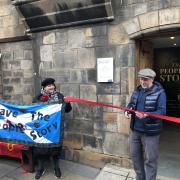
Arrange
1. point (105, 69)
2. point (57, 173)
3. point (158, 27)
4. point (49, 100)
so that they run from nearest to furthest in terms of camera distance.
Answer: point (158, 27), point (49, 100), point (57, 173), point (105, 69)

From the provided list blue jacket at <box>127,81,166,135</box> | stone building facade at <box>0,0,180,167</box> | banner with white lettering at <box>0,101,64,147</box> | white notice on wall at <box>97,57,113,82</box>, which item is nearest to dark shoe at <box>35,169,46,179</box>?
banner with white lettering at <box>0,101,64,147</box>

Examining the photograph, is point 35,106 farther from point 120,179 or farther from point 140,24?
point 140,24


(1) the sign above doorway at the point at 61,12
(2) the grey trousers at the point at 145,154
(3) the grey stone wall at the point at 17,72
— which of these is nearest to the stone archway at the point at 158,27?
(1) the sign above doorway at the point at 61,12

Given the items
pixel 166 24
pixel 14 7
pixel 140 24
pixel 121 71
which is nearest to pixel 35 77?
pixel 14 7

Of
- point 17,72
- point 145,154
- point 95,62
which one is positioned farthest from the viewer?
point 17,72

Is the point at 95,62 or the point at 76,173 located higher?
the point at 95,62

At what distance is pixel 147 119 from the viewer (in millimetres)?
3340

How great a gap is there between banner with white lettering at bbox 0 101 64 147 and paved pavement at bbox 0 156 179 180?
0.64m

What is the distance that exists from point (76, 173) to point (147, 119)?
1910mm

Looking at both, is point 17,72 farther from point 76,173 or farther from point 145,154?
point 145,154

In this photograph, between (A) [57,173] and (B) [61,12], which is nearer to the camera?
(A) [57,173]

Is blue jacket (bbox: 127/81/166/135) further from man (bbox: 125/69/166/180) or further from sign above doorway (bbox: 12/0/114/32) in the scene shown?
sign above doorway (bbox: 12/0/114/32)

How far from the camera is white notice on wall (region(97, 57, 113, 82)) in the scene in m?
4.46

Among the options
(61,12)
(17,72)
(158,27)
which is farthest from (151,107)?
(17,72)
